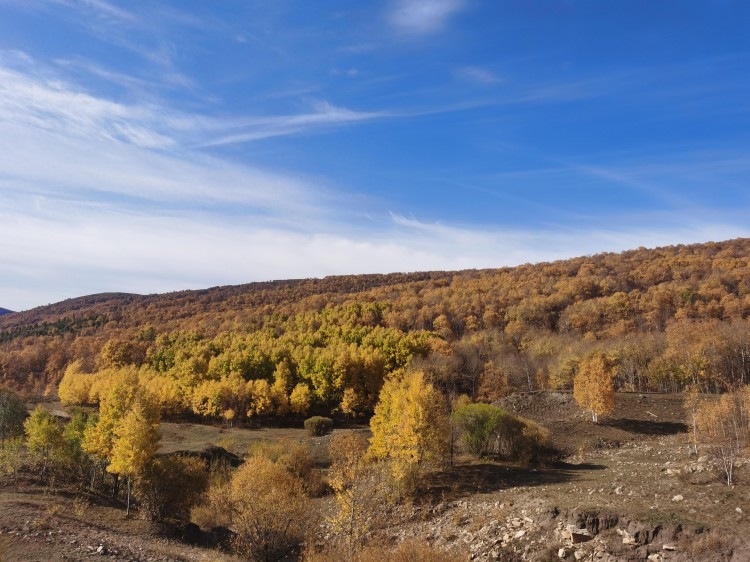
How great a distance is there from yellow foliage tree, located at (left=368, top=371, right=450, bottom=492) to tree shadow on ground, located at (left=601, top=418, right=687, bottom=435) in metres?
19.6

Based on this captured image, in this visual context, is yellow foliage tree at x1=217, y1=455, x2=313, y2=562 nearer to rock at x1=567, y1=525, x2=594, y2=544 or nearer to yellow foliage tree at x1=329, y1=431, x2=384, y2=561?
yellow foliage tree at x1=329, y1=431, x2=384, y2=561

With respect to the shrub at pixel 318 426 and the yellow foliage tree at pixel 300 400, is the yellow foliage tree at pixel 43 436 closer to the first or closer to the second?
the shrub at pixel 318 426

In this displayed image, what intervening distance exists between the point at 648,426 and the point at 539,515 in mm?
26224

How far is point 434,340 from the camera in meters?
94.6

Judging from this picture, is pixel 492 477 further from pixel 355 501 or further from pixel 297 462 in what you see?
pixel 297 462

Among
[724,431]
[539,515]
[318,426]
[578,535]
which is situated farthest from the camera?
[318,426]

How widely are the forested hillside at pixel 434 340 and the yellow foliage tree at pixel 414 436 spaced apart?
38420mm

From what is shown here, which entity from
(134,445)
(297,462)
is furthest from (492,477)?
(134,445)

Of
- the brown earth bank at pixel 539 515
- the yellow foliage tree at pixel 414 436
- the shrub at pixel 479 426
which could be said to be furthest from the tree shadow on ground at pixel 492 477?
the shrub at pixel 479 426

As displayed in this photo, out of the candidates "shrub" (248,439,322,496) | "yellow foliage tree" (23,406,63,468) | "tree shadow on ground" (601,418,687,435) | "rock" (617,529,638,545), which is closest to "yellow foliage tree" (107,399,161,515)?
"yellow foliage tree" (23,406,63,468)

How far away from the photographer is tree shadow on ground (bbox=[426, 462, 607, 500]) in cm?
3228

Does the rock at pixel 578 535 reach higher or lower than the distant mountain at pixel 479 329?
lower

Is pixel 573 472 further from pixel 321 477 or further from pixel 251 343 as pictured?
pixel 251 343

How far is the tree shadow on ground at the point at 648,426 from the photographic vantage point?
43219 mm
